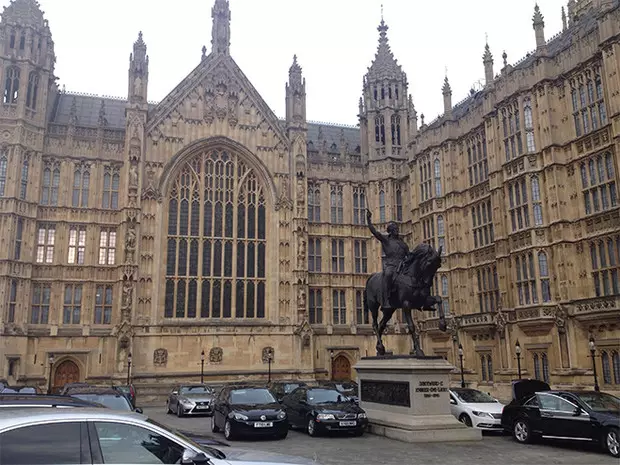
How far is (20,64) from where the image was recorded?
37031 mm

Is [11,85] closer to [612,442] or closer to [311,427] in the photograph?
[311,427]

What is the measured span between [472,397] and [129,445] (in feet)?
54.6

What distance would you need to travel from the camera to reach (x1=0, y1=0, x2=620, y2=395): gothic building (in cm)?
2878

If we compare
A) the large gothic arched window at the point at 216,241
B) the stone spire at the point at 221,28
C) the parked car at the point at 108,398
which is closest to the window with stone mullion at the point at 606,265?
the large gothic arched window at the point at 216,241

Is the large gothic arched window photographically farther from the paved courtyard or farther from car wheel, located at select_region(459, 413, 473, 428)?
the paved courtyard

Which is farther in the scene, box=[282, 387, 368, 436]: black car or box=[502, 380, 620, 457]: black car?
box=[282, 387, 368, 436]: black car

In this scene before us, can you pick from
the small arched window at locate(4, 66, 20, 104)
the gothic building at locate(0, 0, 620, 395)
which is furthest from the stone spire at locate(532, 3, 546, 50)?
the small arched window at locate(4, 66, 20, 104)

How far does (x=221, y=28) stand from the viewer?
43.2m

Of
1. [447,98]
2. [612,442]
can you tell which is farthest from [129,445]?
[447,98]

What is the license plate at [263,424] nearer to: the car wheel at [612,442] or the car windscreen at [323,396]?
the car windscreen at [323,396]

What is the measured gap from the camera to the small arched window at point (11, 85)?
36875mm

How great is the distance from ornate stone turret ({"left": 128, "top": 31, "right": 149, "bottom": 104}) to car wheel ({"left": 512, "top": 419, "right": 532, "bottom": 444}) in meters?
32.0

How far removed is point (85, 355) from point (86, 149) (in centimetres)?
1352

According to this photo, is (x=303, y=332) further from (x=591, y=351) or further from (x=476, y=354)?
(x=591, y=351)
